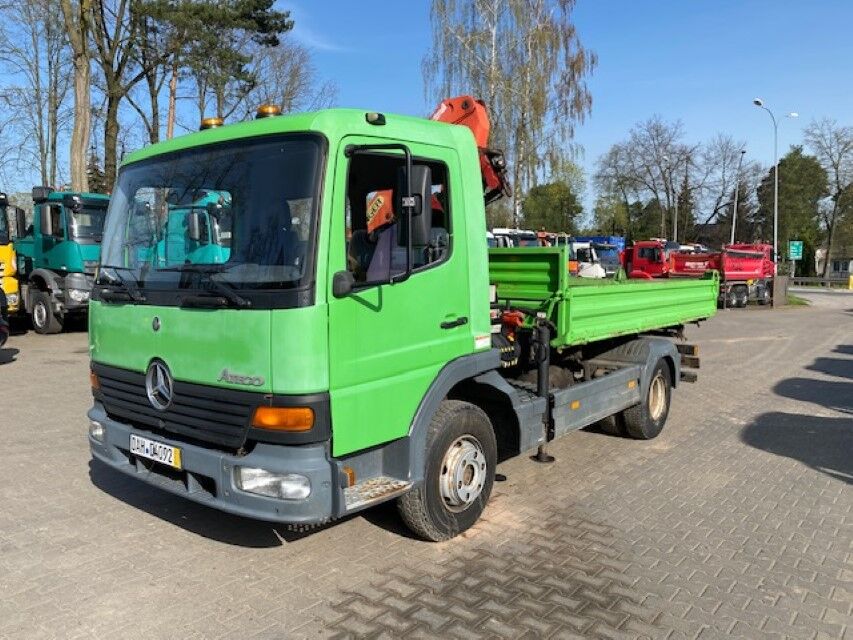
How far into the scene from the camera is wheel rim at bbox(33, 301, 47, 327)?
14672 millimetres

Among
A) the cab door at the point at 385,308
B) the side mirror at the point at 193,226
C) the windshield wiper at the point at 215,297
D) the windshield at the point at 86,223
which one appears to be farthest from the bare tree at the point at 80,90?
the cab door at the point at 385,308

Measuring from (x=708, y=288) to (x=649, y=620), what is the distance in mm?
5807

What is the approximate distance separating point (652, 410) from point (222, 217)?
502cm

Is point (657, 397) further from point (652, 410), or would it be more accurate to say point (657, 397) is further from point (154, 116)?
point (154, 116)

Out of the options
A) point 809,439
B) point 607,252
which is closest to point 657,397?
point 809,439

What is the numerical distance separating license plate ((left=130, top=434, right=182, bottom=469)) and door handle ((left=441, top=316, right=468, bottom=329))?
5.52ft

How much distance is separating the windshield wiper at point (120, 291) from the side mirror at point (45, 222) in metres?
10.6

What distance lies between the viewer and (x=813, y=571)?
13.1ft

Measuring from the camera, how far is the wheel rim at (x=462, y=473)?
4156mm

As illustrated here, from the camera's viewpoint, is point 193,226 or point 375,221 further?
point 193,226

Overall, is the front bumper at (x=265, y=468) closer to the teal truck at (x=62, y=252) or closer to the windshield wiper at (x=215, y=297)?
the windshield wiper at (x=215, y=297)

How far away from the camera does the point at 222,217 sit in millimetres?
3623

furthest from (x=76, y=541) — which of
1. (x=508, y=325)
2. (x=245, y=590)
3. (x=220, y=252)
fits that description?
(x=508, y=325)

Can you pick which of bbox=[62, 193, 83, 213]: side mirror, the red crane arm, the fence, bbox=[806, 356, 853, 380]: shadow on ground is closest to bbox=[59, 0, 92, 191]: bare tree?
bbox=[62, 193, 83, 213]: side mirror
